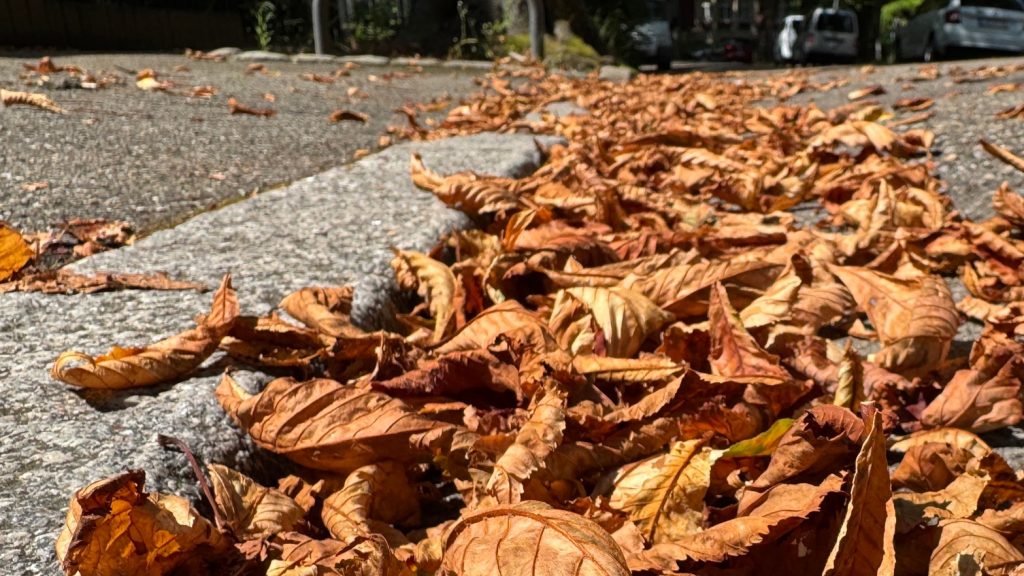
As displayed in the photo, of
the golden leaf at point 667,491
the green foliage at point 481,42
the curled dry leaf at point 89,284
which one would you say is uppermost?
the green foliage at point 481,42

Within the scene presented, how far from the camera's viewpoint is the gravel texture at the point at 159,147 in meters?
2.31

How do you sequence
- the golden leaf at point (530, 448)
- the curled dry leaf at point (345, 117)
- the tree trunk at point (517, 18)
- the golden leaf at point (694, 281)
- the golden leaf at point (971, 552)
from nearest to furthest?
the golden leaf at point (971, 552) → the golden leaf at point (530, 448) → the golden leaf at point (694, 281) → the curled dry leaf at point (345, 117) → the tree trunk at point (517, 18)

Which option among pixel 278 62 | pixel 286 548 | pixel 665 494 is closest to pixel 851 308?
pixel 665 494

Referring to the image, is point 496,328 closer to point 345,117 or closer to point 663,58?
point 345,117

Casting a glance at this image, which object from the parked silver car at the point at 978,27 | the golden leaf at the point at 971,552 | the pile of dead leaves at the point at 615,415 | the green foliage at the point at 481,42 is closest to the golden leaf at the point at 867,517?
the pile of dead leaves at the point at 615,415

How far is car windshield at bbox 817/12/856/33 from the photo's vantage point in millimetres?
27938

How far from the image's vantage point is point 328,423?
3.64 feet

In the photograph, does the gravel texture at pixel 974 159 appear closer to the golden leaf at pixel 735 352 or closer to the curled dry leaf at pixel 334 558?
the golden leaf at pixel 735 352

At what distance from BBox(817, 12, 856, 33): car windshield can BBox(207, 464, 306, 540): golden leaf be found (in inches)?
1164

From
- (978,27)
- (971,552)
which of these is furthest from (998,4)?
(971,552)

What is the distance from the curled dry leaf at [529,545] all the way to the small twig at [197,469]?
26 centimetres

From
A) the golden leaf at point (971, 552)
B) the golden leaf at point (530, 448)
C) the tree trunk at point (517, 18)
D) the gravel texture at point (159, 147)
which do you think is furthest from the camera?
the tree trunk at point (517, 18)

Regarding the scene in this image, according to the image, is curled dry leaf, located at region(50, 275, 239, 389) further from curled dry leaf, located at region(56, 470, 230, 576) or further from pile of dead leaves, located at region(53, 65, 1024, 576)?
curled dry leaf, located at region(56, 470, 230, 576)

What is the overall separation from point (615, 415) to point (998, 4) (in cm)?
2093
